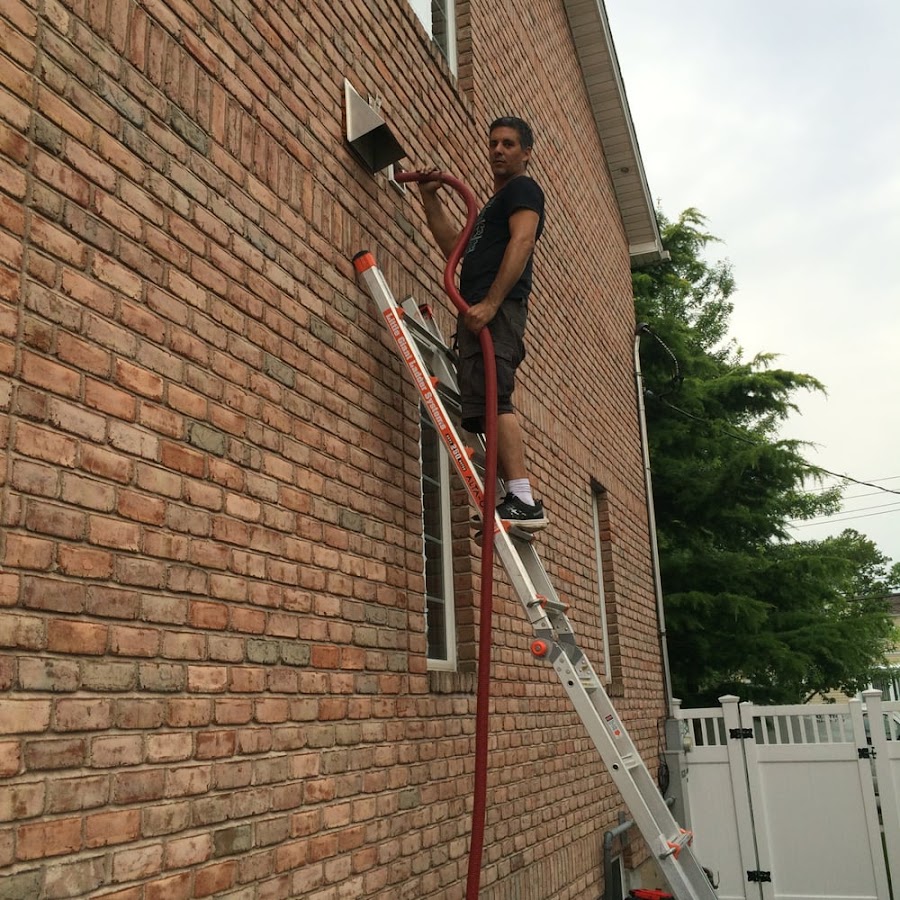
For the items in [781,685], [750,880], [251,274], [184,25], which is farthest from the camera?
[781,685]

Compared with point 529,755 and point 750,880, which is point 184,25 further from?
point 750,880

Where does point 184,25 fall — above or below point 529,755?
above

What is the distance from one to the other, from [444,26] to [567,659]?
4.33 meters

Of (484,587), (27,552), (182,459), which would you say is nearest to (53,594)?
(27,552)

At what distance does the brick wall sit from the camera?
216cm

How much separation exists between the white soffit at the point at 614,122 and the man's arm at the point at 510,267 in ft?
23.2

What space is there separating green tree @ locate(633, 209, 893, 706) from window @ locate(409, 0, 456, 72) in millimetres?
8118

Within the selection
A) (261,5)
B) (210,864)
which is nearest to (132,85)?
(261,5)

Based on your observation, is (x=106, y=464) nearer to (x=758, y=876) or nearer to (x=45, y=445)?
(x=45, y=445)

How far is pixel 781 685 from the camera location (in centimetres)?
1628

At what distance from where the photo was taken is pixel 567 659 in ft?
11.0

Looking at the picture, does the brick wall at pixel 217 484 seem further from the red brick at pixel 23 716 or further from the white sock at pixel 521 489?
the white sock at pixel 521 489

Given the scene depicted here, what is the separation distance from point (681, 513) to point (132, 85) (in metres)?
15.1

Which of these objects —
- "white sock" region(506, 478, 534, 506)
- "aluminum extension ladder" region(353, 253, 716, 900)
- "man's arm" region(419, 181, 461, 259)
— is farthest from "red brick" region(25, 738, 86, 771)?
"man's arm" region(419, 181, 461, 259)
